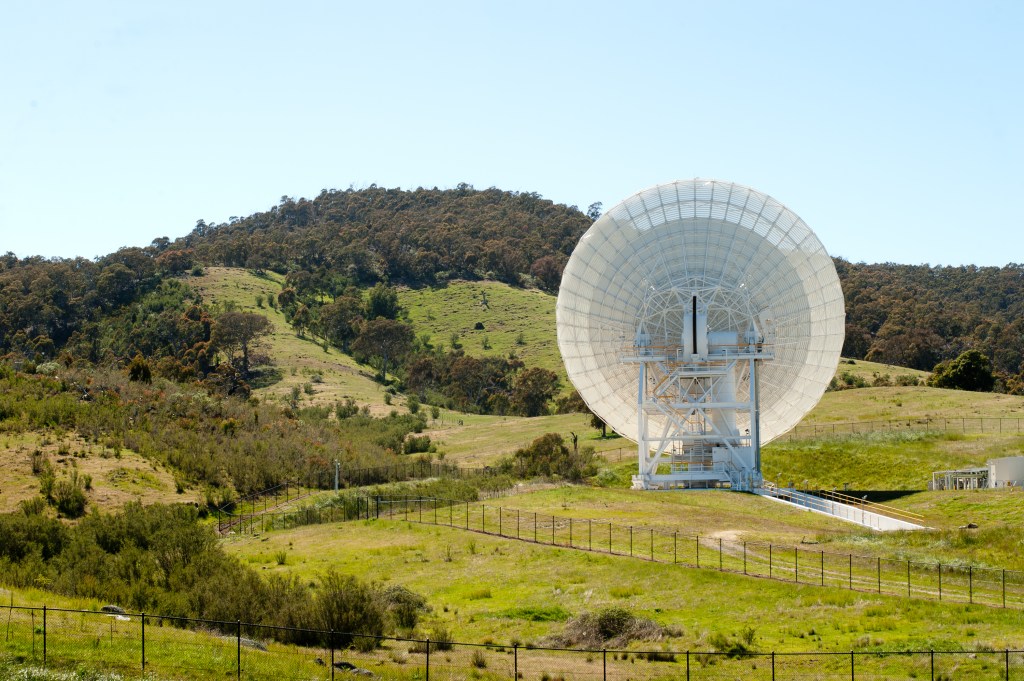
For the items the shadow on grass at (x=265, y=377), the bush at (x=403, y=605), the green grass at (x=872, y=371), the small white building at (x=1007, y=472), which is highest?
the green grass at (x=872, y=371)

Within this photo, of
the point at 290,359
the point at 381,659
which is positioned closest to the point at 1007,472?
the point at 381,659

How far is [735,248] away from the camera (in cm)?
6181

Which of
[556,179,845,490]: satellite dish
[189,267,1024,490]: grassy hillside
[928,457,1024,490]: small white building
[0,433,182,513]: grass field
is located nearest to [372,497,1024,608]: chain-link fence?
[0,433,182,513]: grass field

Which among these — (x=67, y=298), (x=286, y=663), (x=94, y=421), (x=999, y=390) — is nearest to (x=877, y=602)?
(x=286, y=663)

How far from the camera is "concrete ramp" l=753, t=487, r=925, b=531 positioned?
51.8m

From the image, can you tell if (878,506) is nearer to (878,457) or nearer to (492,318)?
(878,457)

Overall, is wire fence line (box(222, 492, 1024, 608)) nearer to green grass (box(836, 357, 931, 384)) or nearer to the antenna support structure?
the antenna support structure

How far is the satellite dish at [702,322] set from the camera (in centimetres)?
6069

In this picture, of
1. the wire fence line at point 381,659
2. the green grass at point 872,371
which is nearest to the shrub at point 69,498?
the wire fence line at point 381,659

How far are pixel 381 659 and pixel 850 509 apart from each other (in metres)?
33.6

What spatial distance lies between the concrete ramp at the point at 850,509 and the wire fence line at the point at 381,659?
24488 mm

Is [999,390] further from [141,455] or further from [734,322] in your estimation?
[141,455]

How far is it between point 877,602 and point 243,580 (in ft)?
59.5

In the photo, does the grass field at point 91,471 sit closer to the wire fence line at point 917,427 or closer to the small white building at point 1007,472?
the small white building at point 1007,472
